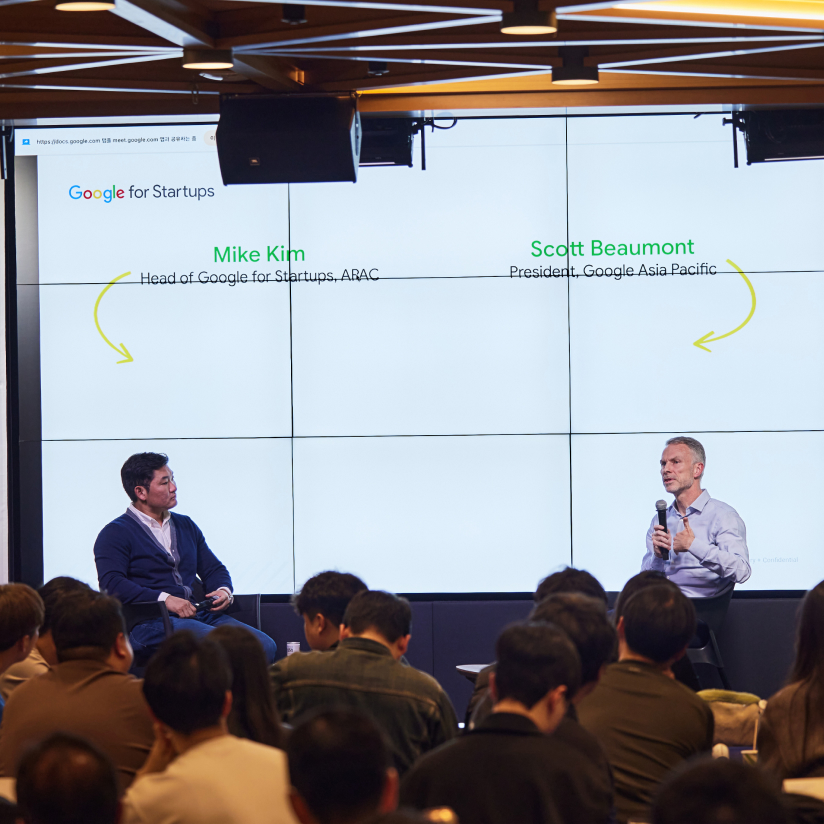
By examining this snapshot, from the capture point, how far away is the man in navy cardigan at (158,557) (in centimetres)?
557

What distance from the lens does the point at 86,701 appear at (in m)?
2.65

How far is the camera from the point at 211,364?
6.51 meters

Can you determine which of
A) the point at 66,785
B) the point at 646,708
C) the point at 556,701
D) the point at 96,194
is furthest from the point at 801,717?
the point at 96,194

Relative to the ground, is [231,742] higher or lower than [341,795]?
lower

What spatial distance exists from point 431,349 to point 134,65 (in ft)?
7.62

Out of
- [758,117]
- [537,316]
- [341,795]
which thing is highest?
[758,117]

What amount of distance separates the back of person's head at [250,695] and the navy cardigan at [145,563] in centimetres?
320

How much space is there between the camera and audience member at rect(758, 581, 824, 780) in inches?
96.7

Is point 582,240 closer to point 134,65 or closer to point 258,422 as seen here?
point 258,422

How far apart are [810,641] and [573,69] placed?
2.89m

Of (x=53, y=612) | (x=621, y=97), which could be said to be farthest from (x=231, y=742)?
(x=621, y=97)

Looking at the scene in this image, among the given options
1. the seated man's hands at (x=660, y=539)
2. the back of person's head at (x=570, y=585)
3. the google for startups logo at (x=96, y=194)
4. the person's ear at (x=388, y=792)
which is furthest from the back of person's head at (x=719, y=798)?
the google for startups logo at (x=96, y=194)

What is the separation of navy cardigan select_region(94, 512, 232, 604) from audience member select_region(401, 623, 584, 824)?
3853mm

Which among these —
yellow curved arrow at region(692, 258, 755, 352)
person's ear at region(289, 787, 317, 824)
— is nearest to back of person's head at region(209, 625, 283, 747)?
person's ear at region(289, 787, 317, 824)
